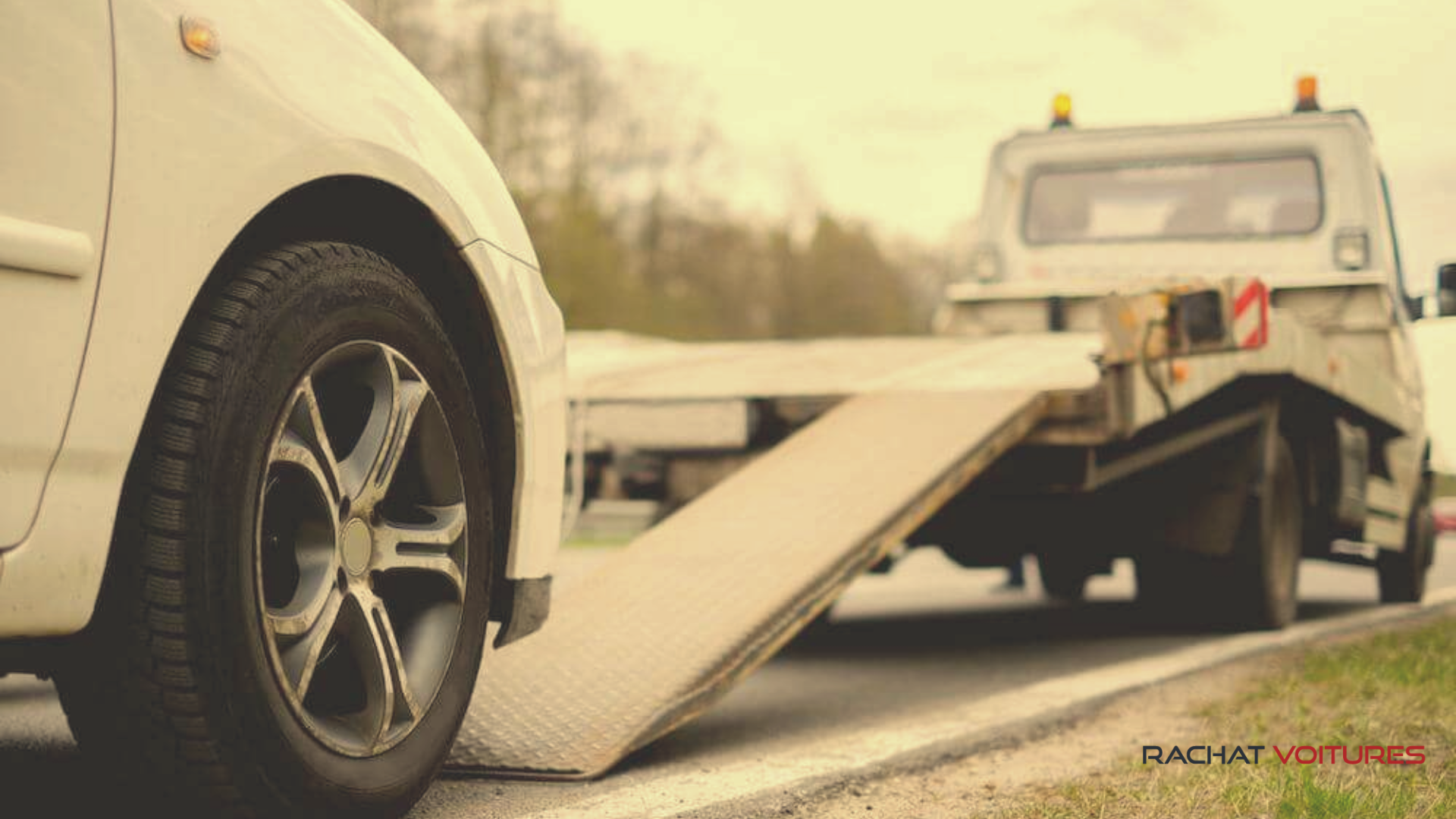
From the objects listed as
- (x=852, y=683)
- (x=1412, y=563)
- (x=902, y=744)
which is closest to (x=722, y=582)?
(x=902, y=744)

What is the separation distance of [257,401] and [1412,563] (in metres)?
8.38

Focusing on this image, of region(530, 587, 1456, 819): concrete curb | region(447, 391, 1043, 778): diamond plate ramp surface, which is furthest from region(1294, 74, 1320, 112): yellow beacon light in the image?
region(447, 391, 1043, 778): diamond plate ramp surface

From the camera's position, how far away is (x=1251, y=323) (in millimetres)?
6629

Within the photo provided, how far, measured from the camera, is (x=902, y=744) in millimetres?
4340

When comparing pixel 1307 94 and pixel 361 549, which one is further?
pixel 1307 94

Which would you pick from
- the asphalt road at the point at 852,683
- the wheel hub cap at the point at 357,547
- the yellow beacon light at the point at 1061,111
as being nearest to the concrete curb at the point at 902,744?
the asphalt road at the point at 852,683

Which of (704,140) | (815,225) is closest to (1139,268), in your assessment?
(704,140)

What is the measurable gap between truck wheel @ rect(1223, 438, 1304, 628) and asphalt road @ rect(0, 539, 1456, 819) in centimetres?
25

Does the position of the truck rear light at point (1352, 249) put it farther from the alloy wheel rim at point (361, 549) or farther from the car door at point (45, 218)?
the car door at point (45, 218)

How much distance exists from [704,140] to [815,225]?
11.5m

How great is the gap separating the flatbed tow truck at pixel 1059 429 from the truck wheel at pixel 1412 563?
0.7 inches

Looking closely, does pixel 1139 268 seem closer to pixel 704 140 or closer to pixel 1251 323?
pixel 1251 323

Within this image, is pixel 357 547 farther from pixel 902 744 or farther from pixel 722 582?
pixel 722 582

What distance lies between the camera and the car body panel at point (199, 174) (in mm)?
2398
